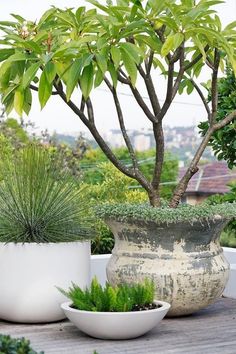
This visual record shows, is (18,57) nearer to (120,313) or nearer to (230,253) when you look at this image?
(120,313)

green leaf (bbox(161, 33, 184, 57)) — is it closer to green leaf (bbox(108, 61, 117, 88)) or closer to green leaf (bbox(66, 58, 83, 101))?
green leaf (bbox(108, 61, 117, 88))

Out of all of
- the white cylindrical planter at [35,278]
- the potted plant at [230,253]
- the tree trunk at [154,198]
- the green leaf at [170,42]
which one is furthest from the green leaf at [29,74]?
the potted plant at [230,253]

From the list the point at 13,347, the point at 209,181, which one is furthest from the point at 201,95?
the point at 209,181

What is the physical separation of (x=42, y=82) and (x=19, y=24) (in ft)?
2.15

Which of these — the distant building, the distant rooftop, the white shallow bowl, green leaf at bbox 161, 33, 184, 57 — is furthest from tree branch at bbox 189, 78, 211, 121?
the distant rooftop

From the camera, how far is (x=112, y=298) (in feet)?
14.2

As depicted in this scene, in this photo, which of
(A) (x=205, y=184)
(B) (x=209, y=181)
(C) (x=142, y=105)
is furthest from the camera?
(B) (x=209, y=181)

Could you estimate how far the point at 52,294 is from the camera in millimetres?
4742

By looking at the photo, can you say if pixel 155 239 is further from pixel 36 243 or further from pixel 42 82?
pixel 42 82

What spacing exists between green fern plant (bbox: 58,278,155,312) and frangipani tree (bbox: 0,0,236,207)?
74 cm

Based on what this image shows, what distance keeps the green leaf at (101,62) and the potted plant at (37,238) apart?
70 cm

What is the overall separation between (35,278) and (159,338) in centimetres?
78

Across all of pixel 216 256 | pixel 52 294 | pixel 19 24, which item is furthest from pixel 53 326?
pixel 19 24

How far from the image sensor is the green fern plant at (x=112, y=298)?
4.33 meters
